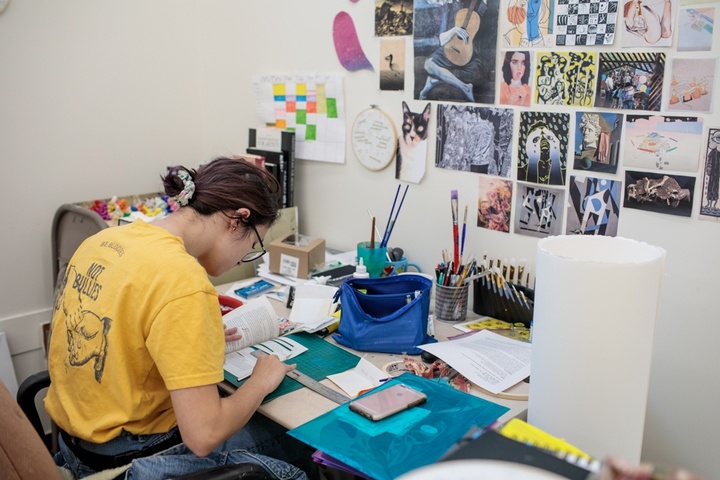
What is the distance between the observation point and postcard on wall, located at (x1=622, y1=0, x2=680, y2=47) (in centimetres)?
145

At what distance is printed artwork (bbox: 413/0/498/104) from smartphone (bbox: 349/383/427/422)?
92 cm

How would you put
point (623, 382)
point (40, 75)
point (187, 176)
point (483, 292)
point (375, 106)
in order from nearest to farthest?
point (623, 382) < point (187, 176) < point (483, 292) < point (375, 106) < point (40, 75)

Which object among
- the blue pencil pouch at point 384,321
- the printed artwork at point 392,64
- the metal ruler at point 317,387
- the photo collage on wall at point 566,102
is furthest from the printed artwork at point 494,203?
the metal ruler at point 317,387

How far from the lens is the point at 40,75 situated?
227 centimetres

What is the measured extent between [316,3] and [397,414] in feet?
5.08

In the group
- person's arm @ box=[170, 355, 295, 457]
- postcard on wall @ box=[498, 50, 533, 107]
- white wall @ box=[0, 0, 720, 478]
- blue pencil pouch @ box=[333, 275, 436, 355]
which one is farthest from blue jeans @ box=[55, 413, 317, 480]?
postcard on wall @ box=[498, 50, 533, 107]

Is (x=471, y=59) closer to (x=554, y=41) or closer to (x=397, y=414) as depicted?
(x=554, y=41)

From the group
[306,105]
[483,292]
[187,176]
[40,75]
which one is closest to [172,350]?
[187,176]

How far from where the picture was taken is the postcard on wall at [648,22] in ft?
4.77

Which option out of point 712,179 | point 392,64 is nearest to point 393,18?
point 392,64

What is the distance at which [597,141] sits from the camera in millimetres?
1619

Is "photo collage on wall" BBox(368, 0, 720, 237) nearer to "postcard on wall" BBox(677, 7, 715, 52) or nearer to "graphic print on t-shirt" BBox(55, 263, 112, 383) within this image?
"postcard on wall" BBox(677, 7, 715, 52)

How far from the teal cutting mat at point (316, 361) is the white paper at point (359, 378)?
0.08 feet

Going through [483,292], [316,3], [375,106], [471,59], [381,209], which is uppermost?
[316,3]
